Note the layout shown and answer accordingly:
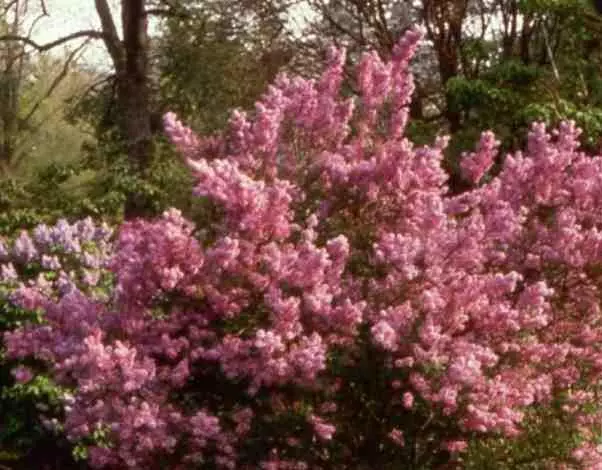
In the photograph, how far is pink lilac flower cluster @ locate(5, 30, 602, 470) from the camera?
5203 millimetres

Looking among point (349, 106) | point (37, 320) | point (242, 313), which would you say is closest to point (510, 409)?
point (242, 313)

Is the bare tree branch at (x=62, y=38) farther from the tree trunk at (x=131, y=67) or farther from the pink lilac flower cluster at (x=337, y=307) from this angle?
the pink lilac flower cluster at (x=337, y=307)

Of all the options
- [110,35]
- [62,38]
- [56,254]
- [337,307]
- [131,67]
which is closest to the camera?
[337,307]

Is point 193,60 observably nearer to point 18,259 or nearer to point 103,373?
point 18,259

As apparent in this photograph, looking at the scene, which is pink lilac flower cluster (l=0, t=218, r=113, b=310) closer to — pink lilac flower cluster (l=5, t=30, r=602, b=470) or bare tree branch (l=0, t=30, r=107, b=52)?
pink lilac flower cluster (l=5, t=30, r=602, b=470)

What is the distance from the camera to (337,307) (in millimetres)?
5238

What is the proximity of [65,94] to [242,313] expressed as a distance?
99.4 feet

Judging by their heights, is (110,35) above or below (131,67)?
above

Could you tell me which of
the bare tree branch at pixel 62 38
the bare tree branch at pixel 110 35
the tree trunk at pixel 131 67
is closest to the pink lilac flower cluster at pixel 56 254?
the tree trunk at pixel 131 67

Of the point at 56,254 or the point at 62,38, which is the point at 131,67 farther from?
the point at 56,254

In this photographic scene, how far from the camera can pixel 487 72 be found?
1670cm

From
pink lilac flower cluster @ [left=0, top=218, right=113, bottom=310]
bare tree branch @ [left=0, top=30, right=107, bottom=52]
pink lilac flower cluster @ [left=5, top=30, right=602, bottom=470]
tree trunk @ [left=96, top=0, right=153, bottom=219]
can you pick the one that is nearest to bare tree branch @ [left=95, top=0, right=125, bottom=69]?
tree trunk @ [left=96, top=0, right=153, bottom=219]

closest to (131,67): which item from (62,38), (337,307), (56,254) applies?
(62,38)

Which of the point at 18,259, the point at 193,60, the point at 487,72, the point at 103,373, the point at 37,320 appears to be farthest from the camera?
the point at 193,60
